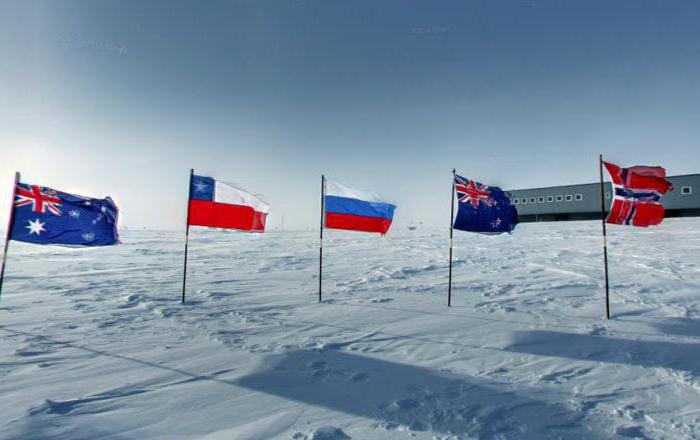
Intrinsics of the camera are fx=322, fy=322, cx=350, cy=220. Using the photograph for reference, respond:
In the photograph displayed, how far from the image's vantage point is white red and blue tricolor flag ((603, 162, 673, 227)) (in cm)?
979

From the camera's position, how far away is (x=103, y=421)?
449cm

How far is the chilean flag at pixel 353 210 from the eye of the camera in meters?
13.1

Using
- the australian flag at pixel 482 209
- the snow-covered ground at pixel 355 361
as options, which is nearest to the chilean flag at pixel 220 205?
Answer: the snow-covered ground at pixel 355 361

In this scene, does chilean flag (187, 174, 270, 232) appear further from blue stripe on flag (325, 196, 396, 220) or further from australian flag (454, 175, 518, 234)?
australian flag (454, 175, 518, 234)

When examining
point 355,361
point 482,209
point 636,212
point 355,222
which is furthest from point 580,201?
point 355,361

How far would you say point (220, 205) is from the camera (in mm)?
12445

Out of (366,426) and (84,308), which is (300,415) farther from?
(84,308)

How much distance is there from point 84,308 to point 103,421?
27.0 feet

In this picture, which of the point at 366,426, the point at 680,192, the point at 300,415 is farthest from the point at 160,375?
the point at 680,192

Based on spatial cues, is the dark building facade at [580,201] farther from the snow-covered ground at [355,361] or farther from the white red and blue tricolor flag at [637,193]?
the snow-covered ground at [355,361]

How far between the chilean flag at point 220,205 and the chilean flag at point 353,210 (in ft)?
10.0

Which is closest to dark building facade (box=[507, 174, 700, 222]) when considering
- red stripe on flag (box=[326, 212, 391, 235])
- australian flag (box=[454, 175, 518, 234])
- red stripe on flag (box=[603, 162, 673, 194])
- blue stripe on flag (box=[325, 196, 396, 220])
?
australian flag (box=[454, 175, 518, 234])

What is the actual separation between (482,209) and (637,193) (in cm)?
446

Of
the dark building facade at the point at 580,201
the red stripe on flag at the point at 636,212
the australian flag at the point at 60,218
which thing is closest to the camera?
the australian flag at the point at 60,218
